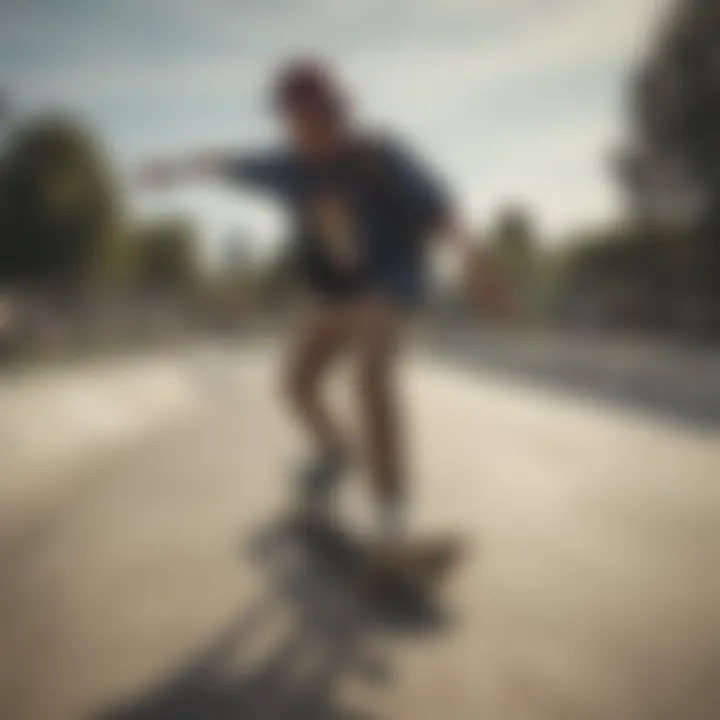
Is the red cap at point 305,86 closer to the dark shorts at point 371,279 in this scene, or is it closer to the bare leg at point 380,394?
the dark shorts at point 371,279

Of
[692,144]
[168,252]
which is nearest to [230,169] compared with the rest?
[168,252]

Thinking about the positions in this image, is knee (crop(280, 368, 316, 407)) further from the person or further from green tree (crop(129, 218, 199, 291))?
green tree (crop(129, 218, 199, 291))

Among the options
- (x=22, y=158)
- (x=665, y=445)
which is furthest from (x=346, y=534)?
(x=665, y=445)

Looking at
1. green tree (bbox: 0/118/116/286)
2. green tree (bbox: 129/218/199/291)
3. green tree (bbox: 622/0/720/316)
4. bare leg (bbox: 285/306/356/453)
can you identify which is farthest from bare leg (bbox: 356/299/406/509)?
green tree (bbox: 622/0/720/316)

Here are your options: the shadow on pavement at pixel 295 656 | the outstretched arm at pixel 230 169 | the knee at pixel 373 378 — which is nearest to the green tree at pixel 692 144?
the knee at pixel 373 378

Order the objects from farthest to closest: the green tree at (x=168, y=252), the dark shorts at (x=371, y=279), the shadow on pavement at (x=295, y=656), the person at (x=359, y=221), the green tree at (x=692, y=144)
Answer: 1. the green tree at (x=692, y=144)
2. the green tree at (x=168, y=252)
3. the dark shorts at (x=371, y=279)
4. the person at (x=359, y=221)
5. the shadow on pavement at (x=295, y=656)

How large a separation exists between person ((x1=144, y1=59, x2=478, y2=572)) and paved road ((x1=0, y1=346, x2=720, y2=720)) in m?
0.36

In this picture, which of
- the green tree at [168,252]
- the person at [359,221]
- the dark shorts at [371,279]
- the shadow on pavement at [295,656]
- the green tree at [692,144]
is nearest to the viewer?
the shadow on pavement at [295,656]

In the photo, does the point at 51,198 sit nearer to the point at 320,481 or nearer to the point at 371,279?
the point at 371,279

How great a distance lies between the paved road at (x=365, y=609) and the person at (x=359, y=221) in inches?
14.1

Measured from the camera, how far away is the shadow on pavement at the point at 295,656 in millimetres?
1401

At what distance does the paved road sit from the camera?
1429 mm

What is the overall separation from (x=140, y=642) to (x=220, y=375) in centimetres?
637

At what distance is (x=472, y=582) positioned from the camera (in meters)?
1.97
